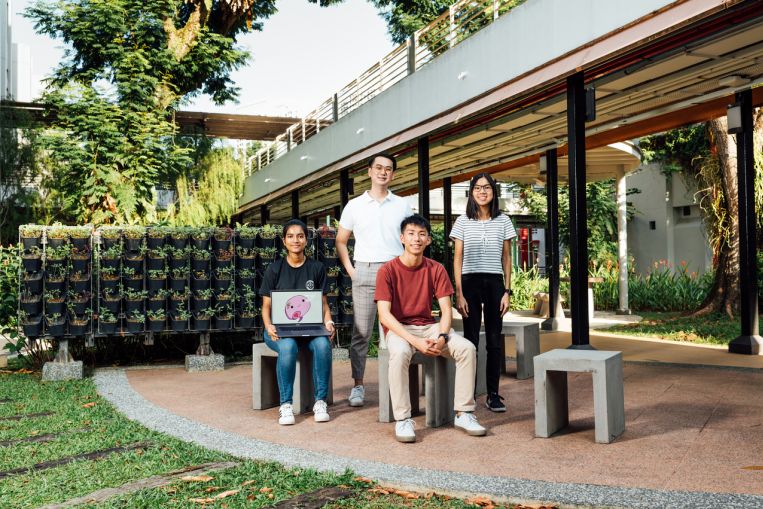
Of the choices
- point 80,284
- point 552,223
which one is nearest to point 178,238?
point 80,284

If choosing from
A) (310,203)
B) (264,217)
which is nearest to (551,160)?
(310,203)

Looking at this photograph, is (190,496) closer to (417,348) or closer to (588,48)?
(417,348)

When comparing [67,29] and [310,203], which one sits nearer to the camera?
[67,29]

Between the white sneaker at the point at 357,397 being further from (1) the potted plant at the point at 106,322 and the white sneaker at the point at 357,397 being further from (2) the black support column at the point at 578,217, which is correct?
(1) the potted plant at the point at 106,322

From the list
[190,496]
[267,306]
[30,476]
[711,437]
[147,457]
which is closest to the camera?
[190,496]

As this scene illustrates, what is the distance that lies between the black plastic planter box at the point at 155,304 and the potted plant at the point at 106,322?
0.39 meters

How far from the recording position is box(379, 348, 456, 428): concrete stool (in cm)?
459

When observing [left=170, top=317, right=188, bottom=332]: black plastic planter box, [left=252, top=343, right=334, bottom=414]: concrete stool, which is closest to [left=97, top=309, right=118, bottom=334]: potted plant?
[left=170, top=317, right=188, bottom=332]: black plastic planter box

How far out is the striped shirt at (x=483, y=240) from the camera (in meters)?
4.97

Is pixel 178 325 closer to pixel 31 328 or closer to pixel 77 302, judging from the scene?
pixel 77 302

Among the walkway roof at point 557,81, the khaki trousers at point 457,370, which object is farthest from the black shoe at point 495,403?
the walkway roof at point 557,81

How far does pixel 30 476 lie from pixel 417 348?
2236mm

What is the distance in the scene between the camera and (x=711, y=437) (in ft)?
13.7

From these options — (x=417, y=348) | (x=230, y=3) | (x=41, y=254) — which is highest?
(x=230, y=3)
